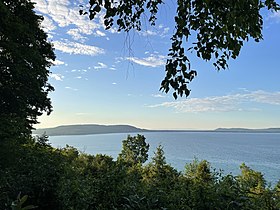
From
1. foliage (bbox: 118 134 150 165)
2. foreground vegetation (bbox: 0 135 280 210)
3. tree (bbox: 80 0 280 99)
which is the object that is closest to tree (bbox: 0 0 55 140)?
foreground vegetation (bbox: 0 135 280 210)

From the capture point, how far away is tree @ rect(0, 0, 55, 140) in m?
7.53

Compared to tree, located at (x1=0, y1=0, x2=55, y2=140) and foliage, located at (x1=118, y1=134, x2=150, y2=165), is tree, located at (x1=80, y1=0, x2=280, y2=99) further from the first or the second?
foliage, located at (x1=118, y1=134, x2=150, y2=165)

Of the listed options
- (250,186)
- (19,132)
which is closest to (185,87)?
(250,186)

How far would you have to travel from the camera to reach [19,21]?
8.20 meters

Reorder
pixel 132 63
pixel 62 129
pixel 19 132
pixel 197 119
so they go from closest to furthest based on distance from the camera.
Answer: pixel 132 63, pixel 19 132, pixel 197 119, pixel 62 129

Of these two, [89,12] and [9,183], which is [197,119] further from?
[89,12]

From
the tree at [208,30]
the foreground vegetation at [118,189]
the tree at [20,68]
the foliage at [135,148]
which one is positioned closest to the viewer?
the tree at [208,30]

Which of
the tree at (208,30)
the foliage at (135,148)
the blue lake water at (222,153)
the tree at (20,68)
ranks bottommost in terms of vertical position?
the blue lake water at (222,153)

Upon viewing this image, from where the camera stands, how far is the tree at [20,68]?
7.53 meters

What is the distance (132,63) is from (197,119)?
1541 inches

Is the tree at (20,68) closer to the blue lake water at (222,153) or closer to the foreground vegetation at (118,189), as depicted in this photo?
the foreground vegetation at (118,189)

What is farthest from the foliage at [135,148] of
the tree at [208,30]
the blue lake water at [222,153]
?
the tree at [208,30]

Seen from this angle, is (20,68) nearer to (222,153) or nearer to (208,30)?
(208,30)

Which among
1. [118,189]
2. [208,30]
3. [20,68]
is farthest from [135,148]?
[208,30]
